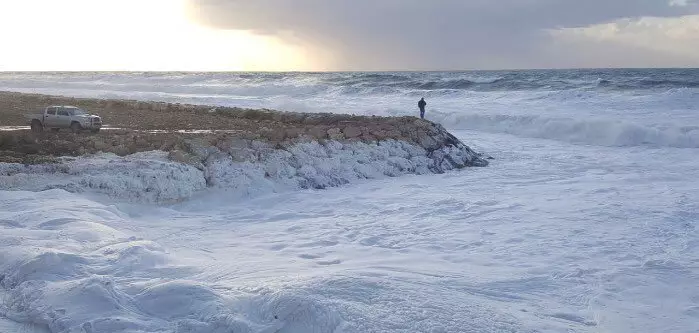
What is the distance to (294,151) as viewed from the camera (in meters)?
14.2

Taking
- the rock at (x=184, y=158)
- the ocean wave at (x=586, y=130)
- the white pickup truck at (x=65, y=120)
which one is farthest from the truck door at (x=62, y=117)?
the ocean wave at (x=586, y=130)

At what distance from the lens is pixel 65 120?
2005 cm

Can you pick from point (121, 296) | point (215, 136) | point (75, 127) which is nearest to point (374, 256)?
point (121, 296)

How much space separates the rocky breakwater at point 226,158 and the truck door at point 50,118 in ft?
20.7

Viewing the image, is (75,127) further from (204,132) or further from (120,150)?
(120,150)

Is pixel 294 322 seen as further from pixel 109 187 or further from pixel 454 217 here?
pixel 109 187

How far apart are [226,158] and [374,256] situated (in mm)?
5861

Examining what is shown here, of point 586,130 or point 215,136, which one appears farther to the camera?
point 586,130

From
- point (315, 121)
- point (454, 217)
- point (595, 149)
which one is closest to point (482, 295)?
point (454, 217)

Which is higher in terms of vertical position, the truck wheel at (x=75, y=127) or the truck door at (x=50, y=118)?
the truck door at (x=50, y=118)

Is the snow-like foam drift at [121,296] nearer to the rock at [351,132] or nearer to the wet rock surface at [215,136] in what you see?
the wet rock surface at [215,136]

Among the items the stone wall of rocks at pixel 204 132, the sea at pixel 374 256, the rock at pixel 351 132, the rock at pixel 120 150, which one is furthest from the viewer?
the rock at pixel 351 132

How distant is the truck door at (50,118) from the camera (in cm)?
2009

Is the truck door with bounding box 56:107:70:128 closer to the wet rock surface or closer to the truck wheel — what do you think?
the truck wheel
